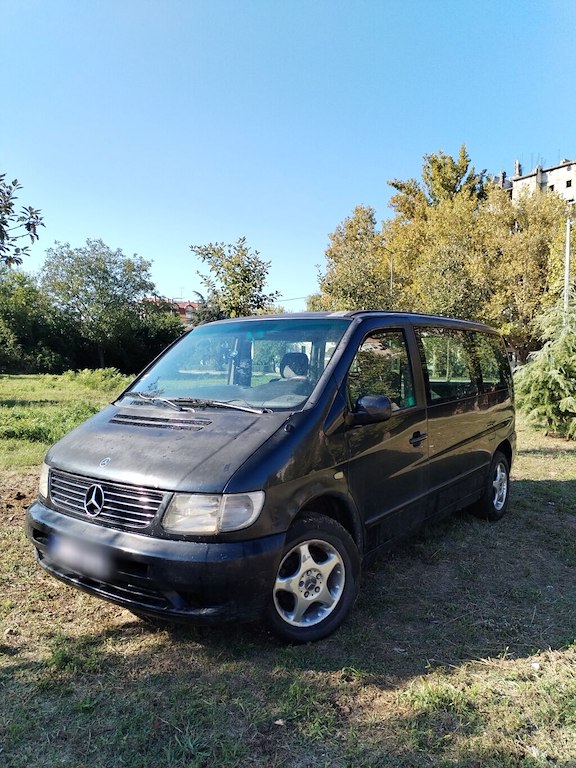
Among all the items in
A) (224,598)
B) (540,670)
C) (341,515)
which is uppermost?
(341,515)

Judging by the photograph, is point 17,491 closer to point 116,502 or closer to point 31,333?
point 116,502

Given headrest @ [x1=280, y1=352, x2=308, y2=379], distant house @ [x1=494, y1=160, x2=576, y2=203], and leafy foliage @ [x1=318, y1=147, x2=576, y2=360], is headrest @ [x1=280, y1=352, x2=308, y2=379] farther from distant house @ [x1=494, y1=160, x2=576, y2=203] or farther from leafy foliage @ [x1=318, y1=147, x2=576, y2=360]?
distant house @ [x1=494, y1=160, x2=576, y2=203]

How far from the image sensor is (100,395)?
19.1 meters

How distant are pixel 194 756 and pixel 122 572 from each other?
0.91 metres

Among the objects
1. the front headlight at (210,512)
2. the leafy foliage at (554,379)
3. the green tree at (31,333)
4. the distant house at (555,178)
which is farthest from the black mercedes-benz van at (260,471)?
the distant house at (555,178)

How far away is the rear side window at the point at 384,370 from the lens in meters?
3.54

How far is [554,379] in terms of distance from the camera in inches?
407

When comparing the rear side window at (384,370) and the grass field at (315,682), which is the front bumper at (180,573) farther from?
the rear side window at (384,370)

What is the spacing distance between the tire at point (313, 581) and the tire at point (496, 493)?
255 cm

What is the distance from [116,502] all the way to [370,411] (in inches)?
61.7

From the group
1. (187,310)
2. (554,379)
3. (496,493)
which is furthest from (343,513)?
(187,310)

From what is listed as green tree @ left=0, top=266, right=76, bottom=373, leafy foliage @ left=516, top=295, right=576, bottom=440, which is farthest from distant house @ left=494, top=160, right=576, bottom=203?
leafy foliage @ left=516, top=295, right=576, bottom=440

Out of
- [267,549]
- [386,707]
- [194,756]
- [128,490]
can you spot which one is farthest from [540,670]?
[128,490]

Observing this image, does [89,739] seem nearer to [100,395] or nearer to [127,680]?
[127,680]
